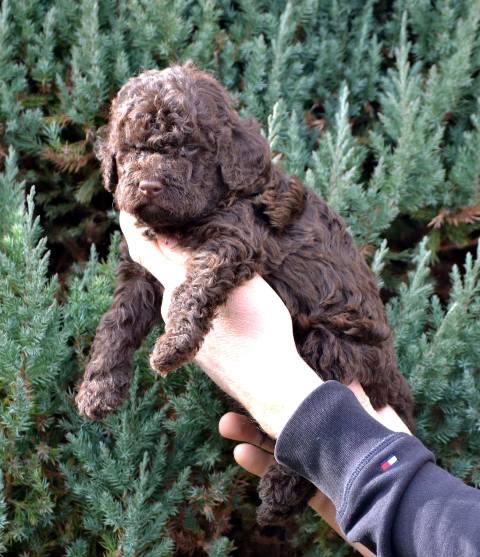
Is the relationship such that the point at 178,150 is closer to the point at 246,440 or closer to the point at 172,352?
the point at 172,352

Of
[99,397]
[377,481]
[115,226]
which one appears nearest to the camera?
[377,481]

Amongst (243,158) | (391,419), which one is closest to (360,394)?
(391,419)

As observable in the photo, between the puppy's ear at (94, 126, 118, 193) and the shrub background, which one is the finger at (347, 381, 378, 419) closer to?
the shrub background

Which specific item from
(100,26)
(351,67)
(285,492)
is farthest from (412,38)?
(285,492)

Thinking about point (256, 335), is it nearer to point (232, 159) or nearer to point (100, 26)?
point (232, 159)

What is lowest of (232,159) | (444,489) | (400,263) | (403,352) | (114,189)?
(400,263)

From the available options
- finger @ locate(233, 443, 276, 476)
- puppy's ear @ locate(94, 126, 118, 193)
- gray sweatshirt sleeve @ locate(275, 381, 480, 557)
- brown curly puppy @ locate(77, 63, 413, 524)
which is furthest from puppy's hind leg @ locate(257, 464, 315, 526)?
puppy's ear @ locate(94, 126, 118, 193)
